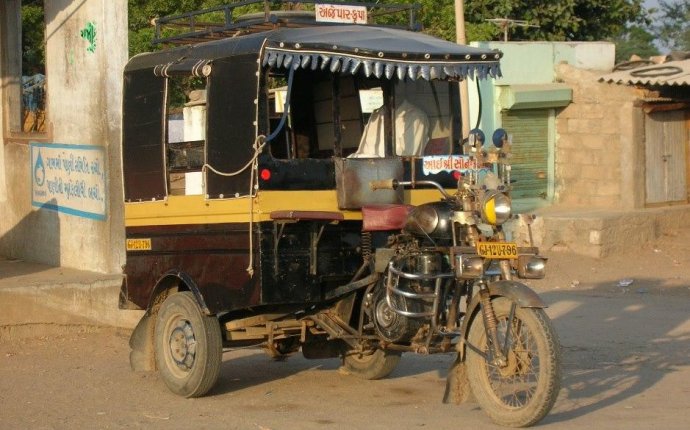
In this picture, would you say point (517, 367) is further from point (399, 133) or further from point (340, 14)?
point (340, 14)

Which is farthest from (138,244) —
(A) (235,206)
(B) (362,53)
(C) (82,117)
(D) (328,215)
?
(C) (82,117)

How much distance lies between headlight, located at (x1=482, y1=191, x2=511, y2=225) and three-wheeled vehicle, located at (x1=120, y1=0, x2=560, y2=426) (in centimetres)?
1

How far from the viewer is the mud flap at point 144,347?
812cm

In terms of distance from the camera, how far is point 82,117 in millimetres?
11117

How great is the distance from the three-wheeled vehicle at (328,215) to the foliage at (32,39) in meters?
13.7

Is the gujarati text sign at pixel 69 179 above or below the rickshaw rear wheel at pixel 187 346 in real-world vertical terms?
above

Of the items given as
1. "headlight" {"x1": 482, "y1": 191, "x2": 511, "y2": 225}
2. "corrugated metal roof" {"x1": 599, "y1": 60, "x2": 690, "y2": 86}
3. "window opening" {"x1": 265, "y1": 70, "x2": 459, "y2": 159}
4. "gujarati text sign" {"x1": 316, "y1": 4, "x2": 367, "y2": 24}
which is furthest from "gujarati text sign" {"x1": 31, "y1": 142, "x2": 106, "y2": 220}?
"corrugated metal roof" {"x1": 599, "y1": 60, "x2": 690, "y2": 86}

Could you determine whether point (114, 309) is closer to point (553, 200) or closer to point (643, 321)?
point (643, 321)

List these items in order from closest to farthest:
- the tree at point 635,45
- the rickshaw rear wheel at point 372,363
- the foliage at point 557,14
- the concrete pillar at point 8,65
A: the rickshaw rear wheel at point 372,363
the concrete pillar at point 8,65
the foliage at point 557,14
the tree at point 635,45

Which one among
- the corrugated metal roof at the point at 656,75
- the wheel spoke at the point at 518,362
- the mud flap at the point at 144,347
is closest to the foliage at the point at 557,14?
the corrugated metal roof at the point at 656,75

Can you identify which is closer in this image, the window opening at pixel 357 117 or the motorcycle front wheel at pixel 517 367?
the motorcycle front wheel at pixel 517 367

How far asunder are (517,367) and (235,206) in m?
2.11

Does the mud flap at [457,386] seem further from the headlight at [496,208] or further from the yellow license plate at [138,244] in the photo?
the yellow license plate at [138,244]

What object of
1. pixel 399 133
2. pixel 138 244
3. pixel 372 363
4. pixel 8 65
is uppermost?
pixel 8 65
